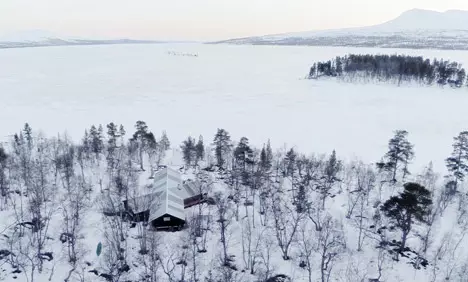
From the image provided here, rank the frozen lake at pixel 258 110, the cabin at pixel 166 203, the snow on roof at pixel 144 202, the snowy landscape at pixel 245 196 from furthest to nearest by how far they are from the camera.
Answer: the frozen lake at pixel 258 110 < the snow on roof at pixel 144 202 < the cabin at pixel 166 203 < the snowy landscape at pixel 245 196

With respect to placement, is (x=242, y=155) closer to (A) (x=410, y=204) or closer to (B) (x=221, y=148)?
(B) (x=221, y=148)

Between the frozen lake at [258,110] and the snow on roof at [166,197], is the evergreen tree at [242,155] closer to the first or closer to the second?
the snow on roof at [166,197]

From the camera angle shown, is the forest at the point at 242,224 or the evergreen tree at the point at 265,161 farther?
the evergreen tree at the point at 265,161

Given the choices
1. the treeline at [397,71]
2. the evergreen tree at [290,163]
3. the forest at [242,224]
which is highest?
the treeline at [397,71]

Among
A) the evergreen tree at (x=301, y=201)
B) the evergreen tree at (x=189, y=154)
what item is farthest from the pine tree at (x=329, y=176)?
the evergreen tree at (x=189, y=154)

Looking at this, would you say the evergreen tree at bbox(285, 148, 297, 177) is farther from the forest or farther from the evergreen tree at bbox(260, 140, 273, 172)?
the evergreen tree at bbox(260, 140, 273, 172)

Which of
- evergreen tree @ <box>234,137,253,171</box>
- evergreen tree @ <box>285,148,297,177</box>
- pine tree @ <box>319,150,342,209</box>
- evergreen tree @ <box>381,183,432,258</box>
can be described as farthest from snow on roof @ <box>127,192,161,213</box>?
evergreen tree @ <box>381,183,432,258</box>
